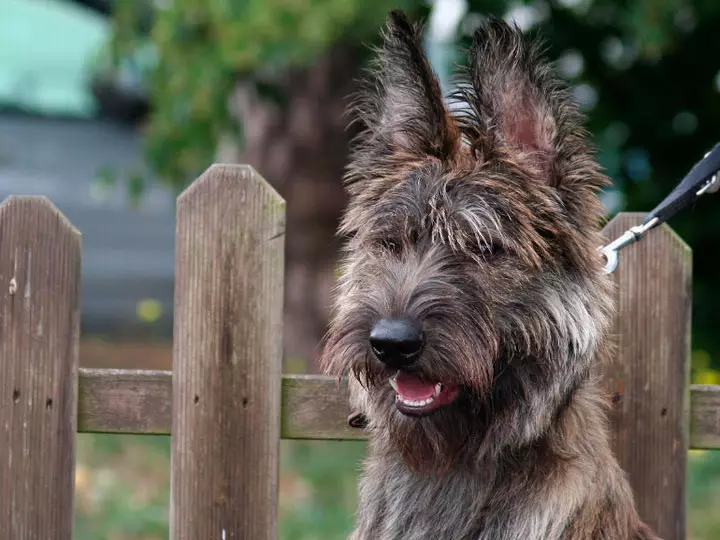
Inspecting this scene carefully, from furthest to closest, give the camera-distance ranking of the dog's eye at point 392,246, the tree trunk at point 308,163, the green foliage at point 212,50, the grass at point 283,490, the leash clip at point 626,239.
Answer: the tree trunk at point 308,163, the green foliage at point 212,50, the grass at point 283,490, the leash clip at point 626,239, the dog's eye at point 392,246

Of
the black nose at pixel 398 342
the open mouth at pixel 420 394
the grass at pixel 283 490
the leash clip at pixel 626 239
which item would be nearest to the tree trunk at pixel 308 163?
the grass at pixel 283 490

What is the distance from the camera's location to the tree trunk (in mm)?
8258

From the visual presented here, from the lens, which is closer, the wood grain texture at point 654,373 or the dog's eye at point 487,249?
the dog's eye at point 487,249

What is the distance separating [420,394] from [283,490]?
357 centimetres

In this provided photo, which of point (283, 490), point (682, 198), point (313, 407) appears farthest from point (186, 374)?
point (283, 490)

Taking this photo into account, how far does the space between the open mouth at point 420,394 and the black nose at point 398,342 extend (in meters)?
0.11

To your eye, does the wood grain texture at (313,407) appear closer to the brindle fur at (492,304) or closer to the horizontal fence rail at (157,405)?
the horizontal fence rail at (157,405)

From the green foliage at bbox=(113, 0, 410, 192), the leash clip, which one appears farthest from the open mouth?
the green foliage at bbox=(113, 0, 410, 192)

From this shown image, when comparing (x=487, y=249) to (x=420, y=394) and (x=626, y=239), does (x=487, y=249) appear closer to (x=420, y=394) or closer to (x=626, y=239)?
(x=420, y=394)

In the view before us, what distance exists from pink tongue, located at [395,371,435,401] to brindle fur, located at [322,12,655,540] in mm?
75

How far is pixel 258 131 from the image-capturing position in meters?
8.55

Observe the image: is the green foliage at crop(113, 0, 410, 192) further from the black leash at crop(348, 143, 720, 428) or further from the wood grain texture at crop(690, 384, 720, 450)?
the wood grain texture at crop(690, 384, 720, 450)

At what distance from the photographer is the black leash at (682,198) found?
12.8 ft

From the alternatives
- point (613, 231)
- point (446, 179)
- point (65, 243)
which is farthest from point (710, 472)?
point (65, 243)
